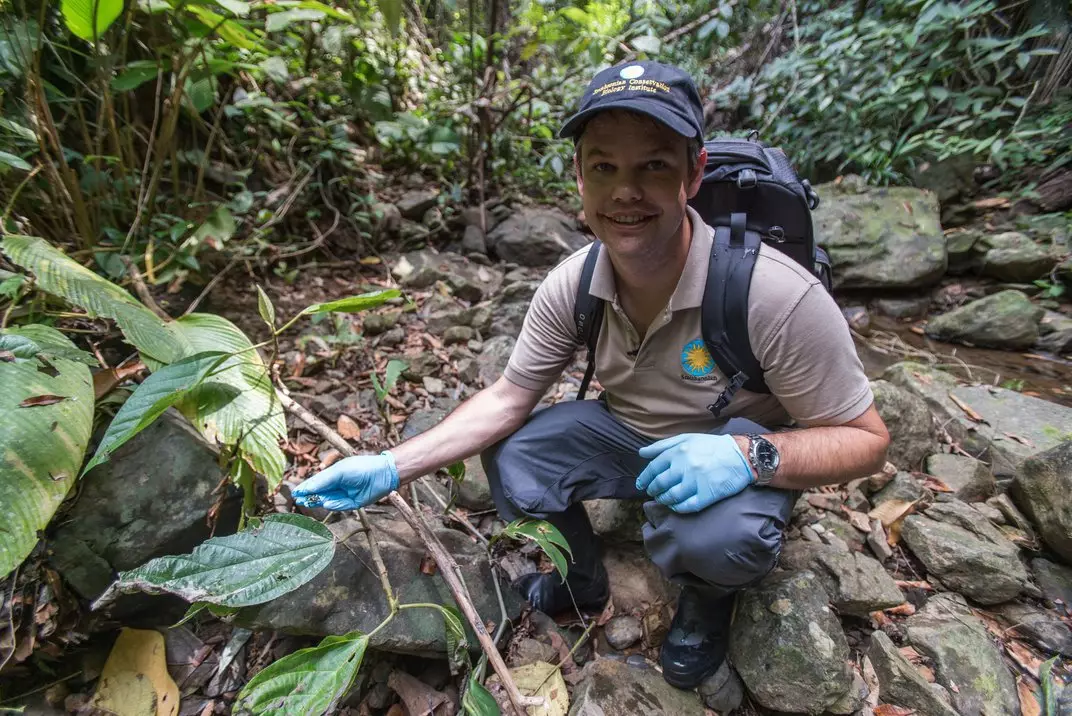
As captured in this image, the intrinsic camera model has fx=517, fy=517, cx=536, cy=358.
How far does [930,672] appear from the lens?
62.0 inches

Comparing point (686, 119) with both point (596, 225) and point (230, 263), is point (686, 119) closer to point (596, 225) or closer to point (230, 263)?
point (596, 225)

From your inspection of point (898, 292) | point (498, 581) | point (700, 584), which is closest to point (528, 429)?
point (498, 581)

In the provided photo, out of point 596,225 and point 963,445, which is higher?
point 596,225

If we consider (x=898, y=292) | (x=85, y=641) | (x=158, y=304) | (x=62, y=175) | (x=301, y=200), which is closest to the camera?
(x=85, y=641)

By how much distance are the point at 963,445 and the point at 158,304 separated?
13.3 feet

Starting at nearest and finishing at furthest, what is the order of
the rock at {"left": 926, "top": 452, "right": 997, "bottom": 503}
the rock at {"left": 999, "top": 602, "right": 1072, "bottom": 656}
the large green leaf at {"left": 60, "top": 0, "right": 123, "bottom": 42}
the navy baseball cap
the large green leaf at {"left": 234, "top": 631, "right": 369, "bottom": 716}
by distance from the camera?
the large green leaf at {"left": 234, "top": 631, "right": 369, "bottom": 716}, the navy baseball cap, the rock at {"left": 999, "top": 602, "right": 1072, "bottom": 656}, the large green leaf at {"left": 60, "top": 0, "right": 123, "bottom": 42}, the rock at {"left": 926, "top": 452, "right": 997, "bottom": 503}

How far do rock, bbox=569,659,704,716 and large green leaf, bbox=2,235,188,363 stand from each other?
1613mm

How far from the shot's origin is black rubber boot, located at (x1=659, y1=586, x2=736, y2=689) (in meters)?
1.55

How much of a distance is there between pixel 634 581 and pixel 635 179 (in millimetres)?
1429

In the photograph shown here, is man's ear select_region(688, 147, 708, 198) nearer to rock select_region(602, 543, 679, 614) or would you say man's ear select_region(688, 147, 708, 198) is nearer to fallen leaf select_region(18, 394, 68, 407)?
rock select_region(602, 543, 679, 614)

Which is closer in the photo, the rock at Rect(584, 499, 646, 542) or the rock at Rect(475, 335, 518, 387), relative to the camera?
the rock at Rect(584, 499, 646, 542)

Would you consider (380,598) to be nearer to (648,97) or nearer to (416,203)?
(648,97)

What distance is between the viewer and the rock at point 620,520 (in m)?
2.04

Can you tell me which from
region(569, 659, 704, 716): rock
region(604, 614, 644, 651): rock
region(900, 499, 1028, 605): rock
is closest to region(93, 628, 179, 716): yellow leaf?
region(569, 659, 704, 716): rock
